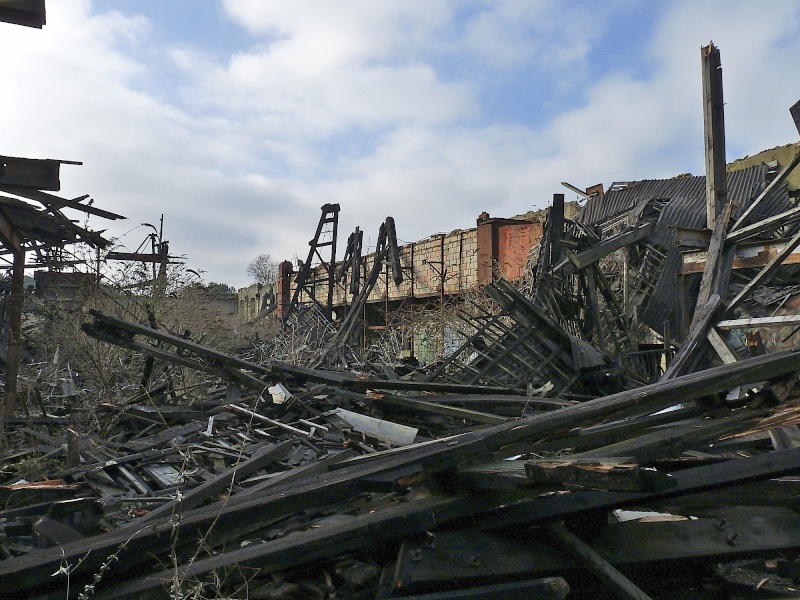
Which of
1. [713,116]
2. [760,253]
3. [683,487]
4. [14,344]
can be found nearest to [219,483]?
[683,487]

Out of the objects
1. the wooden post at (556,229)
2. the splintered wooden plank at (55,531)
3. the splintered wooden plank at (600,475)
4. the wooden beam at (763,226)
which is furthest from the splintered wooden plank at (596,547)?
the wooden post at (556,229)

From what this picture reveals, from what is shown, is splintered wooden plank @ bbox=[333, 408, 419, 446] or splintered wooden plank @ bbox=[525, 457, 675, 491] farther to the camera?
splintered wooden plank @ bbox=[333, 408, 419, 446]

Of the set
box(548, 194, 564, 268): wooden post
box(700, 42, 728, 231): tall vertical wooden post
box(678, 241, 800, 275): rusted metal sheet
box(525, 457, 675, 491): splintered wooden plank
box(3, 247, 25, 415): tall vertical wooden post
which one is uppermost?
box(700, 42, 728, 231): tall vertical wooden post

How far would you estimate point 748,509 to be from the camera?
3.07 m

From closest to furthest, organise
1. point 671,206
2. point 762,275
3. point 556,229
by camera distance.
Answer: point 762,275, point 556,229, point 671,206

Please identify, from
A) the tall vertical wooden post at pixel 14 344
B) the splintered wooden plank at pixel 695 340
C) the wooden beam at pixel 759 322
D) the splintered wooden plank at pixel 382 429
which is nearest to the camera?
the splintered wooden plank at pixel 382 429

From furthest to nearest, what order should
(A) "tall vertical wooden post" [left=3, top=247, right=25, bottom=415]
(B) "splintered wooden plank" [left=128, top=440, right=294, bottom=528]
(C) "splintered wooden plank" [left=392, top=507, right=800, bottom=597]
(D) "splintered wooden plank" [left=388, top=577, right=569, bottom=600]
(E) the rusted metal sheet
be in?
1. (E) the rusted metal sheet
2. (A) "tall vertical wooden post" [left=3, top=247, right=25, bottom=415]
3. (B) "splintered wooden plank" [left=128, top=440, right=294, bottom=528]
4. (C) "splintered wooden plank" [left=392, top=507, right=800, bottom=597]
5. (D) "splintered wooden plank" [left=388, top=577, right=569, bottom=600]

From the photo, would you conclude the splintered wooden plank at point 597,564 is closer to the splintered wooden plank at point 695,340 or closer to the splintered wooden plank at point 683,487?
the splintered wooden plank at point 683,487

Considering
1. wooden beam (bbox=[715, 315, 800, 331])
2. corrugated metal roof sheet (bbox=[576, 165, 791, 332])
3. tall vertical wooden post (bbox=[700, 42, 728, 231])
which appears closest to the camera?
wooden beam (bbox=[715, 315, 800, 331])

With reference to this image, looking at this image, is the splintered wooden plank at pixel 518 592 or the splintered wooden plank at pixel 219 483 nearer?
the splintered wooden plank at pixel 518 592

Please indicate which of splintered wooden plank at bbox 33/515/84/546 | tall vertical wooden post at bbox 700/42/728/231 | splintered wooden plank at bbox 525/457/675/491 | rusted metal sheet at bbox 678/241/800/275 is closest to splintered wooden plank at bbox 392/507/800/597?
splintered wooden plank at bbox 525/457/675/491

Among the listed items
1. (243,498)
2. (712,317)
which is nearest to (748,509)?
(243,498)

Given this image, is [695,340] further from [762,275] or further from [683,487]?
[683,487]

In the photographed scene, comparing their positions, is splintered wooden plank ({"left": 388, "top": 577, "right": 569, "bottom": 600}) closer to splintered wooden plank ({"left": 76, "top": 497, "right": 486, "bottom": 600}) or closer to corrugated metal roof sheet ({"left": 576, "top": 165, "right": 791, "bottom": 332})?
splintered wooden plank ({"left": 76, "top": 497, "right": 486, "bottom": 600})
